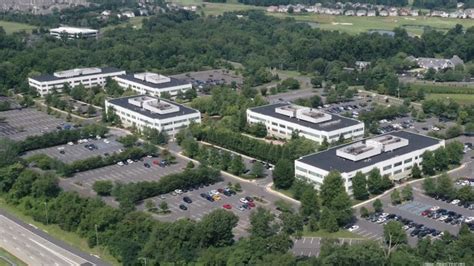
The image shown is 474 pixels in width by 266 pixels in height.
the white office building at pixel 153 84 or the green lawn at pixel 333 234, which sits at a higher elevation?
the white office building at pixel 153 84

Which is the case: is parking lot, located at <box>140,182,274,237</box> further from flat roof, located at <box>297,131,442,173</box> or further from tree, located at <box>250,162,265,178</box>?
flat roof, located at <box>297,131,442,173</box>

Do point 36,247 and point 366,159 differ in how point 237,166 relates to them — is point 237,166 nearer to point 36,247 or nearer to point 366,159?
point 366,159

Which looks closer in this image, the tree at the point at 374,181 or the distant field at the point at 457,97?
the tree at the point at 374,181

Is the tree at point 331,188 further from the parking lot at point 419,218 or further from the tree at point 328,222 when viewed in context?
the tree at point 328,222

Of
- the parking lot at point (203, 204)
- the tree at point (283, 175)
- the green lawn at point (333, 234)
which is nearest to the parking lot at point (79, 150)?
the parking lot at point (203, 204)

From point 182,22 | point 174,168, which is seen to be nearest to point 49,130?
point 174,168

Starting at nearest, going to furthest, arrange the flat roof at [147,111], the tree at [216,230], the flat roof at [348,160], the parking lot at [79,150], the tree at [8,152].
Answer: the tree at [216,230] < the flat roof at [348,160] < the tree at [8,152] < the parking lot at [79,150] < the flat roof at [147,111]

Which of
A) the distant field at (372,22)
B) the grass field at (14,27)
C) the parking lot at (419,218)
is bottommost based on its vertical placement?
the grass field at (14,27)
